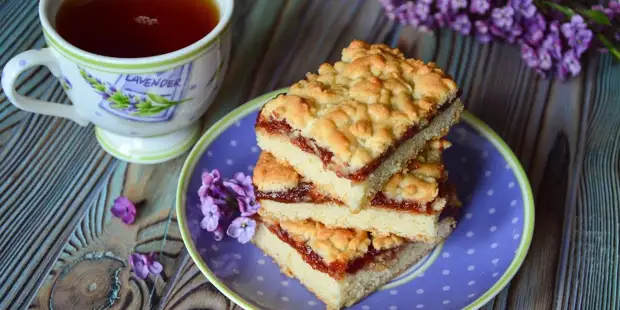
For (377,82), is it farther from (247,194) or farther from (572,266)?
(572,266)

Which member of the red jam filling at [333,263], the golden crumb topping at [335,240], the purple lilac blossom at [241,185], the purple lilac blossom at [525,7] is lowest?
the purple lilac blossom at [241,185]

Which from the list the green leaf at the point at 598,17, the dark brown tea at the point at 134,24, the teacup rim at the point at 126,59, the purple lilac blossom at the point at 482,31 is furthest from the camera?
the purple lilac blossom at the point at 482,31

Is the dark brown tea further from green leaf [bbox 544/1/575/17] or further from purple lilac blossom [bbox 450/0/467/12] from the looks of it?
green leaf [bbox 544/1/575/17]

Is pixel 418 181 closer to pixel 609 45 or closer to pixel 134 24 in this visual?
pixel 134 24

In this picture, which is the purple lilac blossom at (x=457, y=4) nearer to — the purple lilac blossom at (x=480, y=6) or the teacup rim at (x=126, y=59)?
the purple lilac blossom at (x=480, y=6)

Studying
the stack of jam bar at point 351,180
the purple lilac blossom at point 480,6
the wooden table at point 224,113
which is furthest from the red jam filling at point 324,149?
the purple lilac blossom at point 480,6
